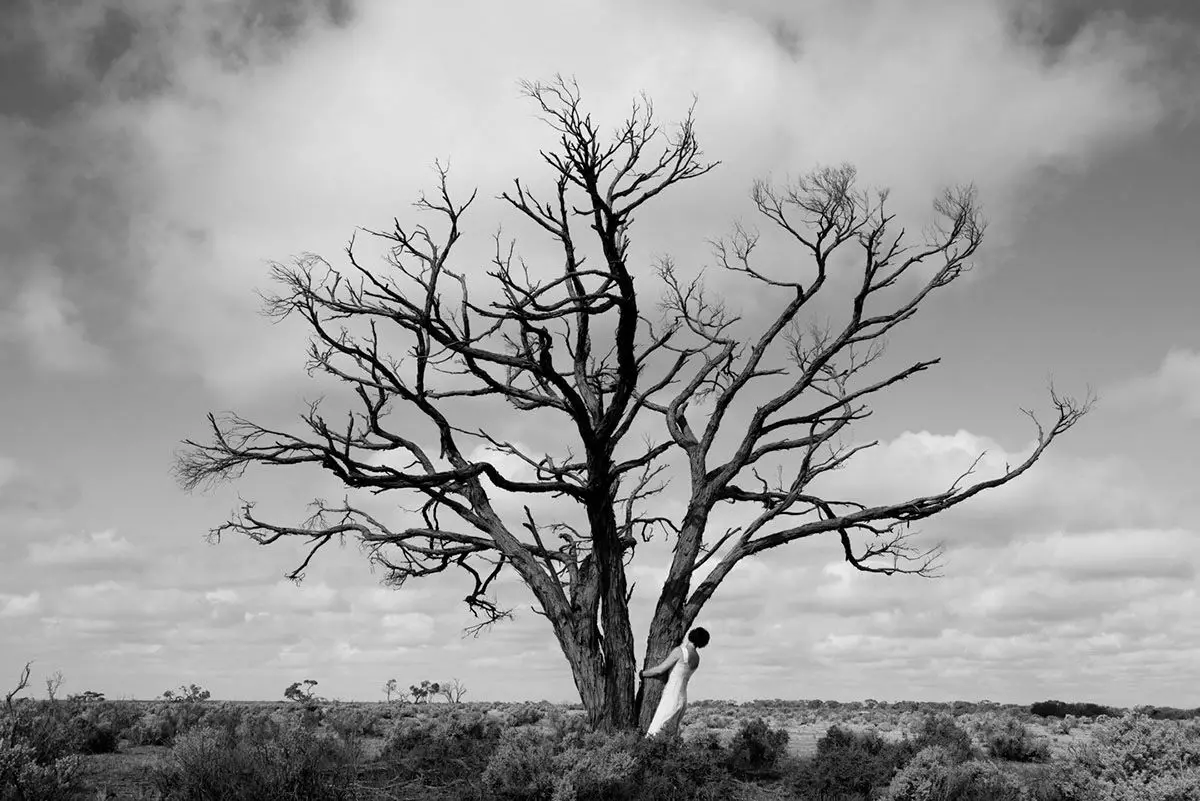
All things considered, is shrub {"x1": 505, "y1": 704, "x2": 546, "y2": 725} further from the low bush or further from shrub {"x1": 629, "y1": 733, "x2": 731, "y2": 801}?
the low bush

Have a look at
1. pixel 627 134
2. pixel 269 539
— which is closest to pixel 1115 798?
pixel 627 134

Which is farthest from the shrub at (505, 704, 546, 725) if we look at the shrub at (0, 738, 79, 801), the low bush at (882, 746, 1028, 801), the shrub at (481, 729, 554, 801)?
the shrub at (0, 738, 79, 801)

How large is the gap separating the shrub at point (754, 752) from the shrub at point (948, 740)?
2.44 metres

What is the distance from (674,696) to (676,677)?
0.87ft

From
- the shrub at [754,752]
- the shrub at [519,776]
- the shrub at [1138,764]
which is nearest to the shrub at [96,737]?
the shrub at [519,776]

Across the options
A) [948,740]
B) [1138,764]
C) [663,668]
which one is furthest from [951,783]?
[948,740]

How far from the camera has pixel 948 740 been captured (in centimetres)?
1939

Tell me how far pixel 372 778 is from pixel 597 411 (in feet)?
21.5

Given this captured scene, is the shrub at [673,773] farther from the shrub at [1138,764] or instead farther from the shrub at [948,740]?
the shrub at [1138,764]

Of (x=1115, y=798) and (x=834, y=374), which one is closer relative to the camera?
(x=1115, y=798)

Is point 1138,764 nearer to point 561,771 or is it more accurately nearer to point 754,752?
point 754,752

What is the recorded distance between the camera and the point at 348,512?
16.6 m

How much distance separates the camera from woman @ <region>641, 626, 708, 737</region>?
43.3ft

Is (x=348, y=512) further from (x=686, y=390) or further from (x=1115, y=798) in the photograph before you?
(x=1115, y=798)
